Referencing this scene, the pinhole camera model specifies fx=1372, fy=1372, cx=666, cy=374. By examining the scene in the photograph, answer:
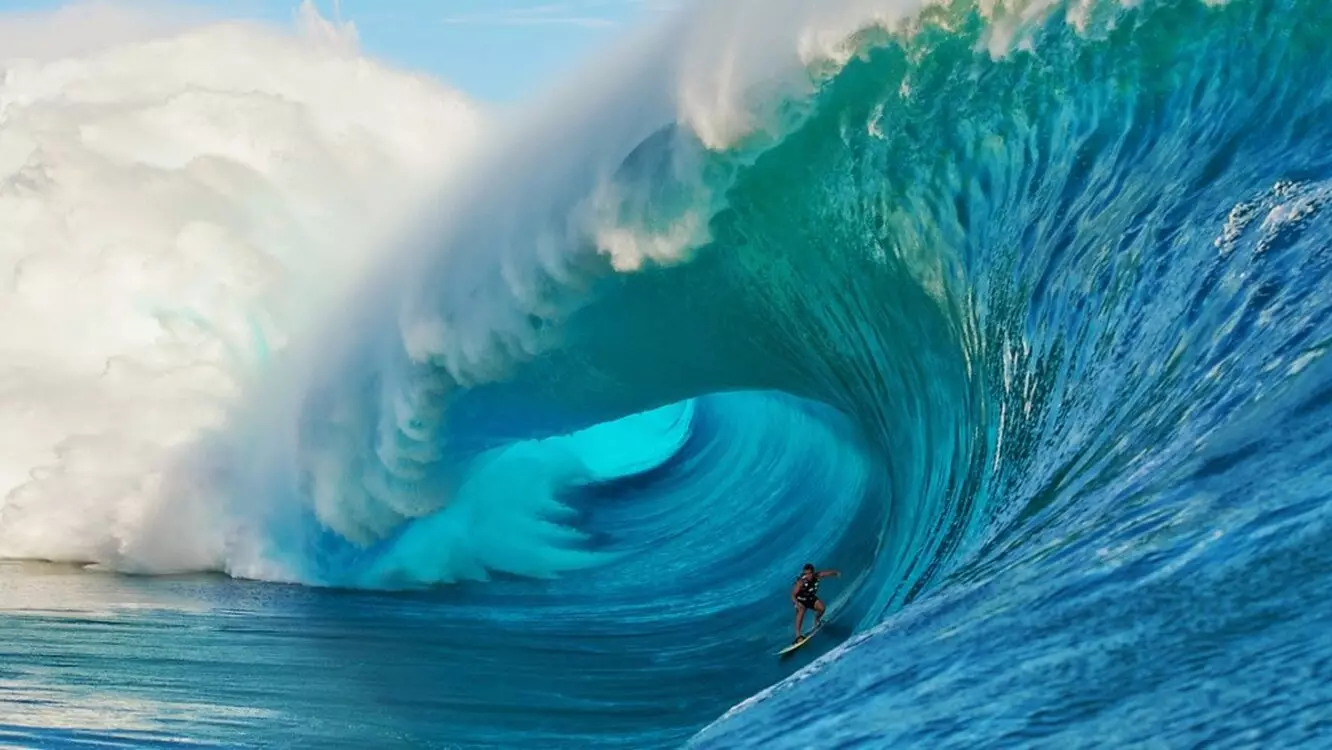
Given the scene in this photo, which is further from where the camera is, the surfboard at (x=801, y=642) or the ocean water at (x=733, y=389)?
the surfboard at (x=801, y=642)

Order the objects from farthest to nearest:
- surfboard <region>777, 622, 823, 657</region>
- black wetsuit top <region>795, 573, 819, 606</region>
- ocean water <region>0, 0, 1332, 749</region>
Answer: surfboard <region>777, 622, 823, 657</region>
black wetsuit top <region>795, 573, 819, 606</region>
ocean water <region>0, 0, 1332, 749</region>

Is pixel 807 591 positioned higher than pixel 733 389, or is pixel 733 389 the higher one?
pixel 733 389

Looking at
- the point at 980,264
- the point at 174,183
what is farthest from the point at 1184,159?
the point at 174,183

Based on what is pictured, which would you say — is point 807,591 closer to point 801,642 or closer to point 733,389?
point 801,642

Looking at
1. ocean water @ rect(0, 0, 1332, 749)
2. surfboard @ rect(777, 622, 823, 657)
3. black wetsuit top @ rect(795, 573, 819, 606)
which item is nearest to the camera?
ocean water @ rect(0, 0, 1332, 749)

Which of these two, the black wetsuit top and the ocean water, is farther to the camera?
the black wetsuit top

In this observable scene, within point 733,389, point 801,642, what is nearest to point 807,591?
point 801,642

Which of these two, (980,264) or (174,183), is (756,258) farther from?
(174,183)

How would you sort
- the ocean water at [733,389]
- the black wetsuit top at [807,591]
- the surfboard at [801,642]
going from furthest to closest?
the surfboard at [801,642] < the black wetsuit top at [807,591] < the ocean water at [733,389]

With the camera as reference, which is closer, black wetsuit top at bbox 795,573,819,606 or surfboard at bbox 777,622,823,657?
black wetsuit top at bbox 795,573,819,606
